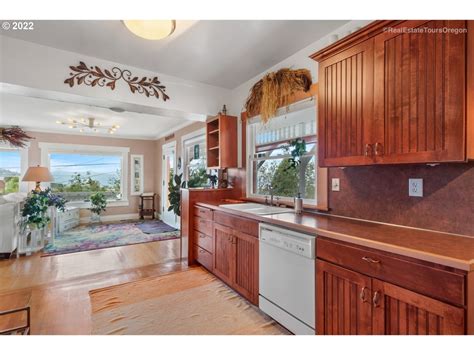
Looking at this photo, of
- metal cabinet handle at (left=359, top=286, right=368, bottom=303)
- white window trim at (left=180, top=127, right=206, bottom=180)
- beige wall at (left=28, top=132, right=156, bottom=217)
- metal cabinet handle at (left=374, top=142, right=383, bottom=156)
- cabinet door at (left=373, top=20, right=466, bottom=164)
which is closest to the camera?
cabinet door at (left=373, top=20, right=466, bottom=164)

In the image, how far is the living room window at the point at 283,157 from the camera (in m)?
2.56

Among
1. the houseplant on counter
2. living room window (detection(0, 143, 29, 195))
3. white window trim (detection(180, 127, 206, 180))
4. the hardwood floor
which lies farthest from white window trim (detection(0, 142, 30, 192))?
white window trim (detection(180, 127, 206, 180))

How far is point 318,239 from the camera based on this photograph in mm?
1629

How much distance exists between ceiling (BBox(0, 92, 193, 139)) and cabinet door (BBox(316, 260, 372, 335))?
13.2 ft

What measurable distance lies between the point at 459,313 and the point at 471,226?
651 millimetres

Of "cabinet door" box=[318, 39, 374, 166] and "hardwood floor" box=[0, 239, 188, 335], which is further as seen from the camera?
"hardwood floor" box=[0, 239, 188, 335]

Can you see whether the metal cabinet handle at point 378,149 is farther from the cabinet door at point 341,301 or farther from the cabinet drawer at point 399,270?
the cabinet door at point 341,301

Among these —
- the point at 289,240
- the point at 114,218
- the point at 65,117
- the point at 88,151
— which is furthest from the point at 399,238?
the point at 88,151

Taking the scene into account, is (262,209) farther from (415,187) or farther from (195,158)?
(195,158)

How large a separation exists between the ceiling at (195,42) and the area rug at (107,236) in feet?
10.2

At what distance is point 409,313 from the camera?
3.86 ft

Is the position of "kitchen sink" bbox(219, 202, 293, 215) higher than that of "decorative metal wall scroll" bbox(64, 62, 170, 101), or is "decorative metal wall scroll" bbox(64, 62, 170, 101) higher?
"decorative metal wall scroll" bbox(64, 62, 170, 101)

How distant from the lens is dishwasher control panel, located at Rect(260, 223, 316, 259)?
1.66 meters

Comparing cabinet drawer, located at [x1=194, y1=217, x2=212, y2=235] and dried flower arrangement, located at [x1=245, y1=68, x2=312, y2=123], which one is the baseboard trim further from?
dried flower arrangement, located at [x1=245, y1=68, x2=312, y2=123]
